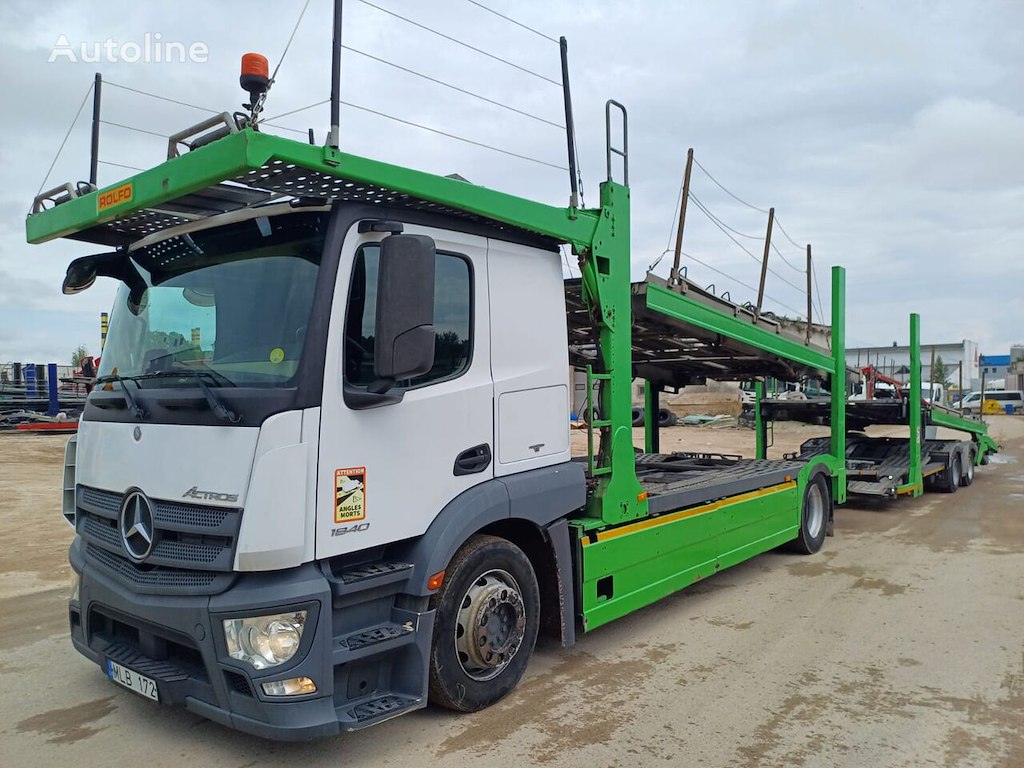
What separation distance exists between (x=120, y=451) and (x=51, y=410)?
25410 mm

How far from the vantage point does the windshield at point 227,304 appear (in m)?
3.41

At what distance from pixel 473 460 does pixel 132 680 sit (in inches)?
74.6

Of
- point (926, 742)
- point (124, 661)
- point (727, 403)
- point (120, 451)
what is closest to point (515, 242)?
point (120, 451)

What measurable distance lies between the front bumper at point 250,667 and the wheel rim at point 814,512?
233 inches

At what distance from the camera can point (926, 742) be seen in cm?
383

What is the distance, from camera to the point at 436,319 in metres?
3.88

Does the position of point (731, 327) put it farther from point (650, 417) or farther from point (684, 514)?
point (650, 417)

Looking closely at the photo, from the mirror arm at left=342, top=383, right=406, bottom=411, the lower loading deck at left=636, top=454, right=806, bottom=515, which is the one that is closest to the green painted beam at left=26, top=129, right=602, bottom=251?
the mirror arm at left=342, top=383, right=406, bottom=411

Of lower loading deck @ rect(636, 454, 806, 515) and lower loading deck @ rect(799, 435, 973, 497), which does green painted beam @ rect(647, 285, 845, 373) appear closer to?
lower loading deck @ rect(636, 454, 806, 515)

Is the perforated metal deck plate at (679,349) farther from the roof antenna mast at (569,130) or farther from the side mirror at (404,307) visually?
the side mirror at (404,307)

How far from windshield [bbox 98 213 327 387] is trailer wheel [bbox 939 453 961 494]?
12962mm

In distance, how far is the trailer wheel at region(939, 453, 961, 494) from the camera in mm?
13123

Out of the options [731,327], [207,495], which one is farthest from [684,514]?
[207,495]

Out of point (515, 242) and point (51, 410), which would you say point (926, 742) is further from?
point (51, 410)
